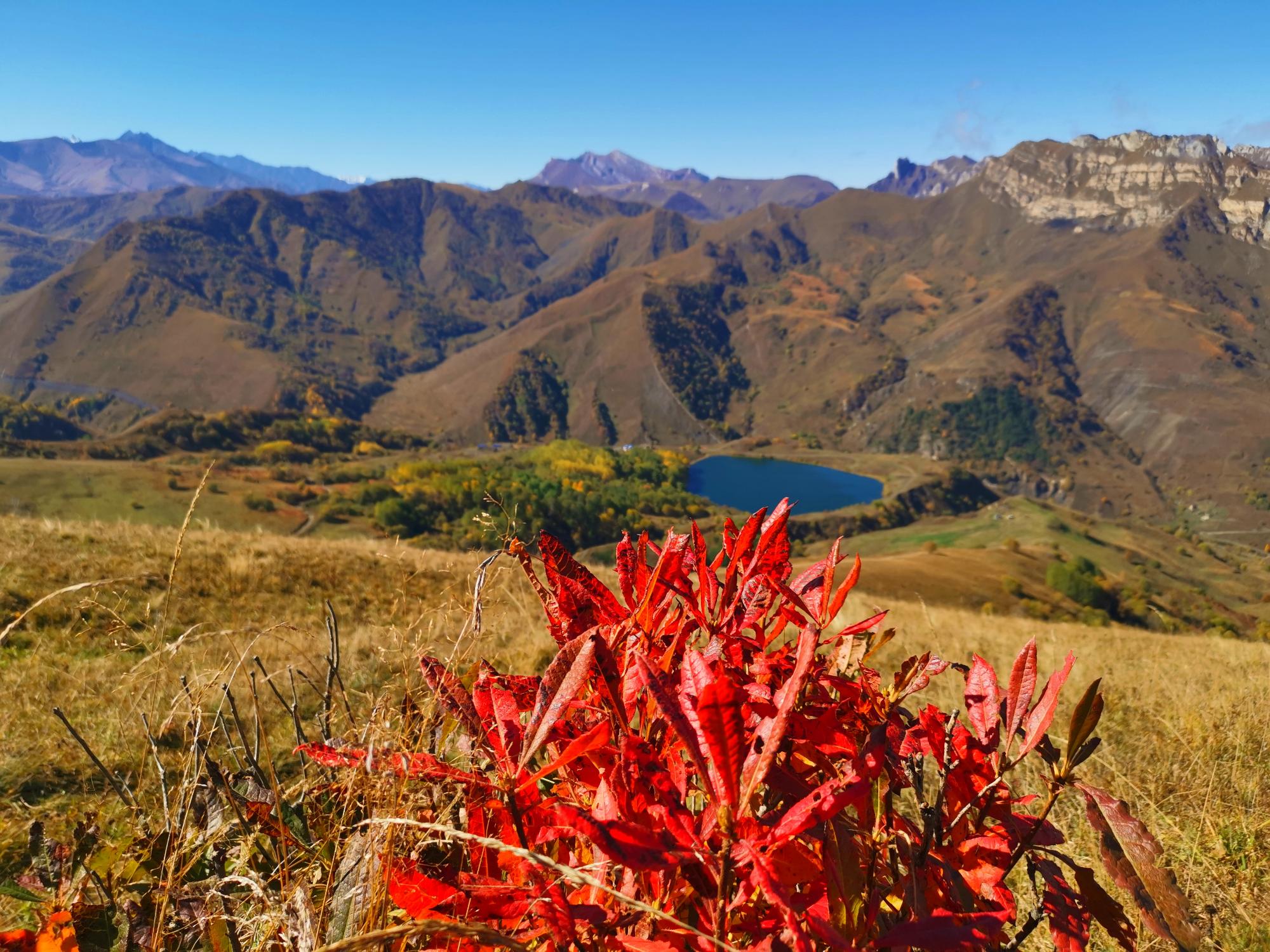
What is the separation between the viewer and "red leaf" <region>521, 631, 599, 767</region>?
3.10 ft

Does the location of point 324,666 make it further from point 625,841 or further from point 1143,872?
point 1143,872

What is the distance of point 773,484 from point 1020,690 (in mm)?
131167

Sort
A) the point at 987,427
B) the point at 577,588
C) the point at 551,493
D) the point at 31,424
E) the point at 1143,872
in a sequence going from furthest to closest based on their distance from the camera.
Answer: the point at 987,427
the point at 31,424
the point at 551,493
the point at 577,588
the point at 1143,872

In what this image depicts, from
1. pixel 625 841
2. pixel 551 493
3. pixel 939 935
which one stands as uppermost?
pixel 625 841

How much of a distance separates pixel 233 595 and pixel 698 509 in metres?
86.2

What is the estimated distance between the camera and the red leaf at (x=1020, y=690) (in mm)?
1070

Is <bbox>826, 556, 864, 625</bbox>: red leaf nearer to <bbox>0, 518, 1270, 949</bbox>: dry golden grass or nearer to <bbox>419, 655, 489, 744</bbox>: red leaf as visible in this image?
<bbox>419, 655, 489, 744</bbox>: red leaf

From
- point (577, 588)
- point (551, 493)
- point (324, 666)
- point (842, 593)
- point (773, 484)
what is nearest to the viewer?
point (577, 588)

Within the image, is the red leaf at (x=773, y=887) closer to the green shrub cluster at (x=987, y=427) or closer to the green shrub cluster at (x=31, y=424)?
the green shrub cluster at (x=31, y=424)

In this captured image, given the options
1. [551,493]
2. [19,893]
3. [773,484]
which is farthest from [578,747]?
[773,484]

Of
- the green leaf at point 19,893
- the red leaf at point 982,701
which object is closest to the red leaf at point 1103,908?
the red leaf at point 982,701

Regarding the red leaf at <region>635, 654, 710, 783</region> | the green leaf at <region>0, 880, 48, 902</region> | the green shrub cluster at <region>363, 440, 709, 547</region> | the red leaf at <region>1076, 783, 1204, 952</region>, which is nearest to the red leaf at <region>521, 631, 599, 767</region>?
the red leaf at <region>635, 654, 710, 783</region>

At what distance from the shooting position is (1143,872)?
1062 millimetres

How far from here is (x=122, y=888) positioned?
57.9 inches
